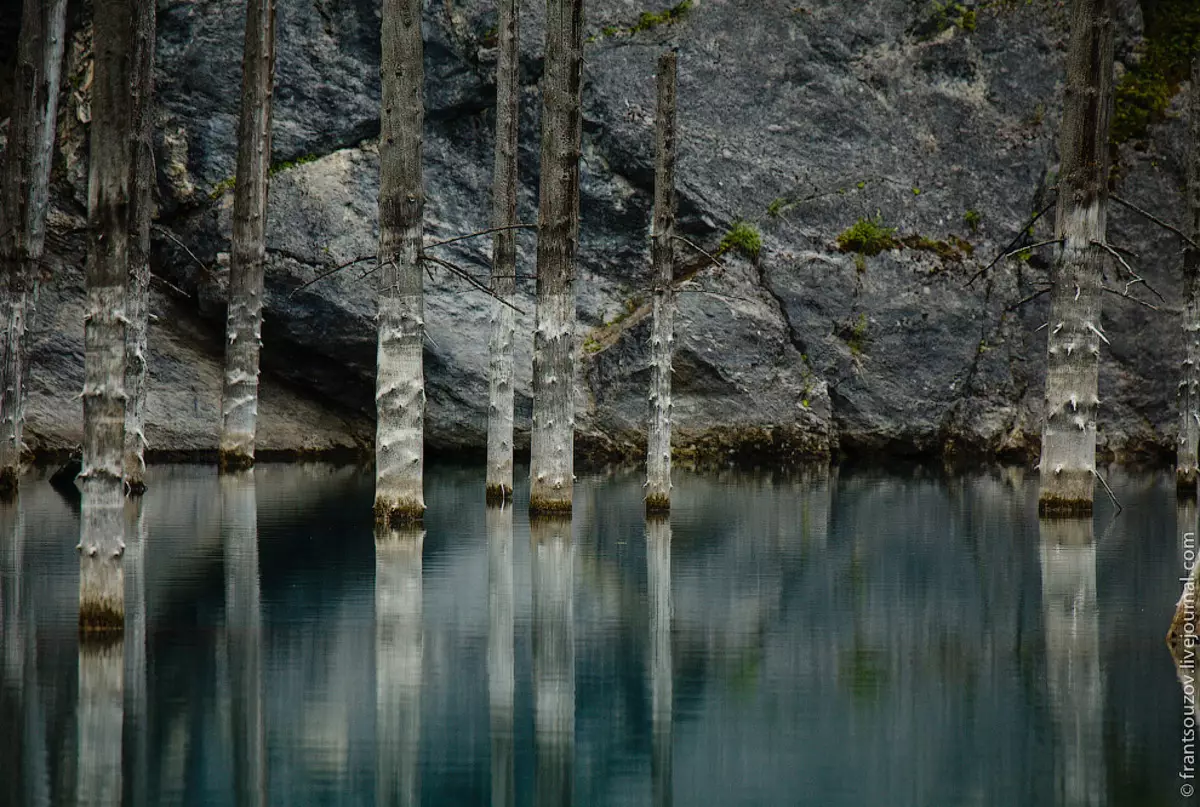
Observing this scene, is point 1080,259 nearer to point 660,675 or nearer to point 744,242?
point 660,675

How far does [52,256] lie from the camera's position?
34281 mm

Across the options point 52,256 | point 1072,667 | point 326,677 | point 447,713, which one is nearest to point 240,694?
point 326,677

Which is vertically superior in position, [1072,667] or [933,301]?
[933,301]

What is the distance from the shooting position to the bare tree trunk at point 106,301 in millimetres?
10250

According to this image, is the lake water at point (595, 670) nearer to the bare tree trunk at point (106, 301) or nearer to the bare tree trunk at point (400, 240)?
the bare tree trunk at point (106, 301)

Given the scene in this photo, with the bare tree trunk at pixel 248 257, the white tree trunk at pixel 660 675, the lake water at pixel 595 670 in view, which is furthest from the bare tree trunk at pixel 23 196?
the white tree trunk at pixel 660 675

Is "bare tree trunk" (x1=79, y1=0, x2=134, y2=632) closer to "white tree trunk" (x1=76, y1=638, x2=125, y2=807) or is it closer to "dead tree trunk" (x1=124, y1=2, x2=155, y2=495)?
"white tree trunk" (x1=76, y1=638, x2=125, y2=807)

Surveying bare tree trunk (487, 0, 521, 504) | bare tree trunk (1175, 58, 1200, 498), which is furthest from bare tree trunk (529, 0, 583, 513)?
bare tree trunk (1175, 58, 1200, 498)

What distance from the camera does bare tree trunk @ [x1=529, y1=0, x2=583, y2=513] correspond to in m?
18.9

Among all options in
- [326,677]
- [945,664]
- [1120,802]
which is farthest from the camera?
[945,664]

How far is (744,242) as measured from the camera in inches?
1474

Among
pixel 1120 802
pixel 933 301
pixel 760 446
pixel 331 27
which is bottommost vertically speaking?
pixel 1120 802

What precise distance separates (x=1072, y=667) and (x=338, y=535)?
9.93m

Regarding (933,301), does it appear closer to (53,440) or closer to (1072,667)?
(53,440)
